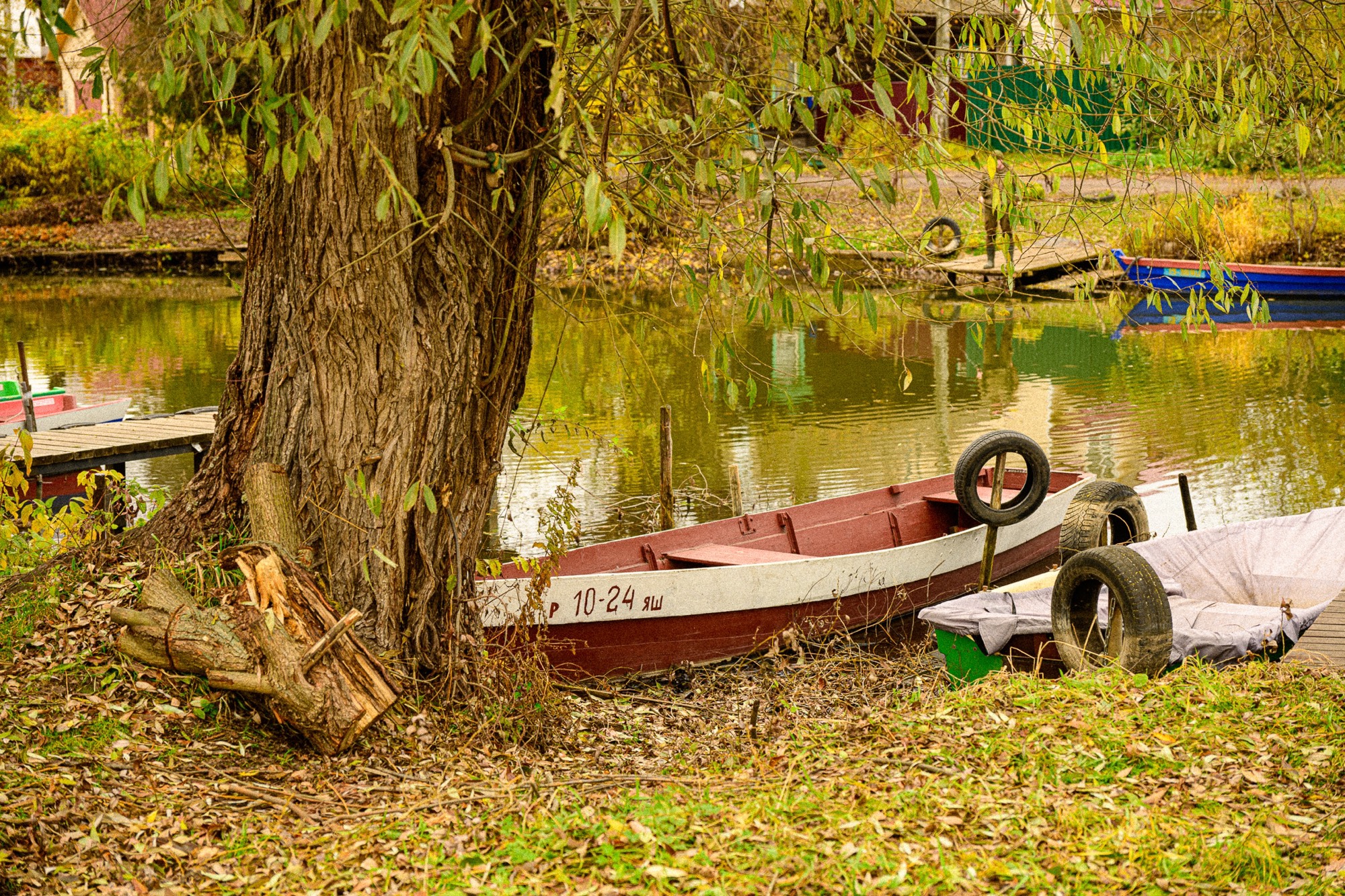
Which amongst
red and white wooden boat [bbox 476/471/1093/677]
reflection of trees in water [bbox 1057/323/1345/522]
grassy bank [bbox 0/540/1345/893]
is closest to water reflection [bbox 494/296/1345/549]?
reflection of trees in water [bbox 1057/323/1345/522]

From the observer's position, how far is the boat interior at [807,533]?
344 inches

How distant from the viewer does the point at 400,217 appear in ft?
14.9

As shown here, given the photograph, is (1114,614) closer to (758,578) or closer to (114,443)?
(758,578)

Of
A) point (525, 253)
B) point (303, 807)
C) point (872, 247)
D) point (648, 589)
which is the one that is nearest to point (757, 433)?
point (648, 589)

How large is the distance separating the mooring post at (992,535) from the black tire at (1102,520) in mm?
771

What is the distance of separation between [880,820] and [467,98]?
9.92ft

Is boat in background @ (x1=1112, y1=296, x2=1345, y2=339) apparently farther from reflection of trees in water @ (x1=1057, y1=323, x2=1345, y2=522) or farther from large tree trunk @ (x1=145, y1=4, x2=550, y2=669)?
large tree trunk @ (x1=145, y1=4, x2=550, y2=669)

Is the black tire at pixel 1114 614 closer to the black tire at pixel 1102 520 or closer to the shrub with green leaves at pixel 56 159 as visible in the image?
the black tire at pixel 1102 520

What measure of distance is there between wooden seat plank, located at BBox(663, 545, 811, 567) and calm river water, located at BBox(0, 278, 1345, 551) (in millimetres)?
970

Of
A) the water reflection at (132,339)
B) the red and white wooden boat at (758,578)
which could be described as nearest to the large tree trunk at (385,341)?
the red and white wooden boat at (758,578)

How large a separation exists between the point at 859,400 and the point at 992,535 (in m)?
6.89

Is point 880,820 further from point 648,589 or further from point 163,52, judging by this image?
point 648,589

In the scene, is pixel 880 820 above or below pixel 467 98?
below

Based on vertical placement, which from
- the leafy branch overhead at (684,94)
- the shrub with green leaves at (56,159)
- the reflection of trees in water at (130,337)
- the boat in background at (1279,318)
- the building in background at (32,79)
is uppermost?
the building in background at (32,79)
